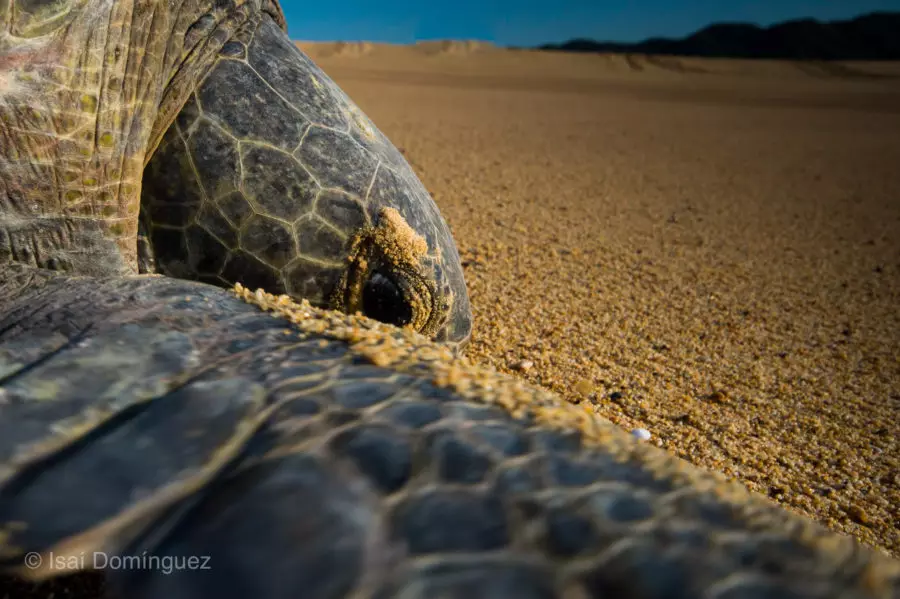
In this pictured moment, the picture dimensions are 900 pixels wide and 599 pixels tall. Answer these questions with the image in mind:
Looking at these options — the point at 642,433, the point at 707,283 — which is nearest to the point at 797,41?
the point at 707,283

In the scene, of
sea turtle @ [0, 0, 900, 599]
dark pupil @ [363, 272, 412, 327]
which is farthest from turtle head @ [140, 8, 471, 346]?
sea turtle @ [0, 0, 900, 599]

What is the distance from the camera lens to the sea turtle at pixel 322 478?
721mm

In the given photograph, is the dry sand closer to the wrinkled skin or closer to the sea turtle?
the wrinkled skin

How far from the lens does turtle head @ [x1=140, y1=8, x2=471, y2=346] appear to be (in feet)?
6.08

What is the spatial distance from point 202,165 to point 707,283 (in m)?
3.44

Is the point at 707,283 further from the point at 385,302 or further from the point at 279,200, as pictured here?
the point at 279,200

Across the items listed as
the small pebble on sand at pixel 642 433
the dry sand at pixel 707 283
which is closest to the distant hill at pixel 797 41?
the dry sand at pixel 707 283

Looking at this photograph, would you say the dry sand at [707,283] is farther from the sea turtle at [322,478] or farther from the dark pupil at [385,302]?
the sea turtle at [322,478]

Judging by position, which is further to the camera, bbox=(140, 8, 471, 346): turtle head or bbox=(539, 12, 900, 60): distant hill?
bbox=(539, 12, 900, 60): distant hill

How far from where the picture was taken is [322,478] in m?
0.82

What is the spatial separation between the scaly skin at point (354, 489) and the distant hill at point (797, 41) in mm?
46340

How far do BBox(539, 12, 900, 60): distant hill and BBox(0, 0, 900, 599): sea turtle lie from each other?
46.3 m

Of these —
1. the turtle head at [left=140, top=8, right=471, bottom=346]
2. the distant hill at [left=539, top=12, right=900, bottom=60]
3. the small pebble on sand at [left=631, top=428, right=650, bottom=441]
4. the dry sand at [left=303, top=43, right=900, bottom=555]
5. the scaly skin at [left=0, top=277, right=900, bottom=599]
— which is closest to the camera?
the scaly skin at [left=0, top=277, right=900, bottom=599]

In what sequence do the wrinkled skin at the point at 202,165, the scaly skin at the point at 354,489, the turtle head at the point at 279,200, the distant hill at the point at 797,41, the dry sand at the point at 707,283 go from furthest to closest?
the distant hill at the point at 797,41
the dry sand at the point at 707,283
the turtle head at the point at 279,200
the wrinkled skin at the point at 202,165
the scaly skin at the point at 354,489
